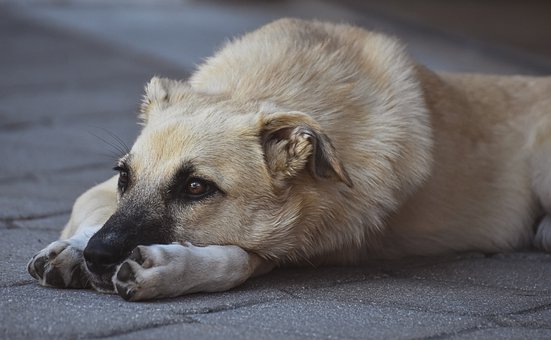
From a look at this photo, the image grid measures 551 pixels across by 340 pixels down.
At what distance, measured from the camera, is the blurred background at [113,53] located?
236 inches

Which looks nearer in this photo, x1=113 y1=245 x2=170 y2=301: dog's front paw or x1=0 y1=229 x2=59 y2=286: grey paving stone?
x1=113 y1=245 x2=170 y2=301: dog's front paw

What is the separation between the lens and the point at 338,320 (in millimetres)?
3273

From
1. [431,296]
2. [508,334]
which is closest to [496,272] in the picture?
[431,296]

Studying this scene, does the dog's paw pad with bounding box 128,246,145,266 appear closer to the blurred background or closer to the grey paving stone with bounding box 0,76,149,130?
the blurred background

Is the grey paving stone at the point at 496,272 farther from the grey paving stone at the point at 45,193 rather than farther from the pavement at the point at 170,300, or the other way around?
the grey paving stone at the point at 45,193

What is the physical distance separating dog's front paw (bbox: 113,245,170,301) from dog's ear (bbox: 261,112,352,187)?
621 millimetres

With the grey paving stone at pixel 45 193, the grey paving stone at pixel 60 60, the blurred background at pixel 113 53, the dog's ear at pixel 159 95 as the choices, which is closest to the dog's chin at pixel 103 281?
the dog's ear at pixel 159 95

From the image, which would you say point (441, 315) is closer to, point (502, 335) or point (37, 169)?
point (502, 335)

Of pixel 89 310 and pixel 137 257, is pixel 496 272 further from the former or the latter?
pixel 89 310

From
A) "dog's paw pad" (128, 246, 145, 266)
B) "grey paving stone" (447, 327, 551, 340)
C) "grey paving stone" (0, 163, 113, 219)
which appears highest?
"dog's paw pad" (128, 246, 145, 266)

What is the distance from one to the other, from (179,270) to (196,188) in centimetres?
34

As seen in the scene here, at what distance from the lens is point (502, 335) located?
325 cm

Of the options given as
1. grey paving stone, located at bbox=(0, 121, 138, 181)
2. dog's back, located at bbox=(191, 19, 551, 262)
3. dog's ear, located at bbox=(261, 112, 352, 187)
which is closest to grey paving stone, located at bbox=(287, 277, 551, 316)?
dog's back, located at bbox=(191, 19, 551, 262)

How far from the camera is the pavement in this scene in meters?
3.16
